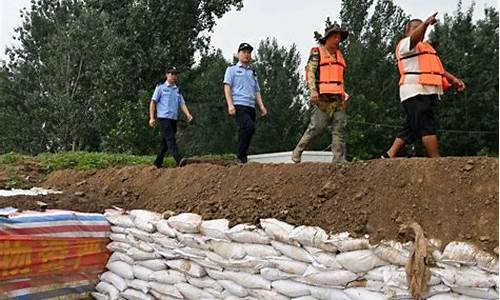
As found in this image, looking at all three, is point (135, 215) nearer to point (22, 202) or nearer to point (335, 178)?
point (22, 202)

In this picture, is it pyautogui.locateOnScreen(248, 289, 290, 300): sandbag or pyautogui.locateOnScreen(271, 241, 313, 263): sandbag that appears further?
pyautogui.locateOnScreen(248, 289, 290, 300): sandbag

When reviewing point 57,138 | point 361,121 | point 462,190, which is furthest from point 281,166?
point 57,138

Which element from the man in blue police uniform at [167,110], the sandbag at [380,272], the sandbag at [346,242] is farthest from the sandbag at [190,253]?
the man in blue police uniform at [167,110]

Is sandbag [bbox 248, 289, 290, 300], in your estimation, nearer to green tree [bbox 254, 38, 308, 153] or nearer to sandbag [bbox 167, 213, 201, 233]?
sandbag [bbox 167, 213, 201, 233]

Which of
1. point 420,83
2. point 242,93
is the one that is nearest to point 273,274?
point 420,83

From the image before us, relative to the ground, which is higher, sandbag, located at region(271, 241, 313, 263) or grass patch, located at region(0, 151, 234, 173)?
grass patch, located at region(0, 151, 234, 173)

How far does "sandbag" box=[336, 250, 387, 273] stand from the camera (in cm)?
286

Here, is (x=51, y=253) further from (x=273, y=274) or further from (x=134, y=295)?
(x=273, y=274)

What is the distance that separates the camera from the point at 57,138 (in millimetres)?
19281

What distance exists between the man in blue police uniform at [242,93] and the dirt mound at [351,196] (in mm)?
709

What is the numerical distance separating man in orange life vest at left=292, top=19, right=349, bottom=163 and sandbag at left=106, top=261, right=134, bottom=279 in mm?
1659

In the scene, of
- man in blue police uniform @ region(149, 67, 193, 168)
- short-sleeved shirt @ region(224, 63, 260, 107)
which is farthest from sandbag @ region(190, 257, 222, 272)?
man in blue police uniform @ region(149, 67, 193, 168)

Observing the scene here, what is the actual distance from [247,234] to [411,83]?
1739 millimetres

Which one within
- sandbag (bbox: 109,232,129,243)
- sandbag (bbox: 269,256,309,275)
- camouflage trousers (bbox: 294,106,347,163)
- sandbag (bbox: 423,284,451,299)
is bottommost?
sandbag (bbox: 109,232,129,243)
